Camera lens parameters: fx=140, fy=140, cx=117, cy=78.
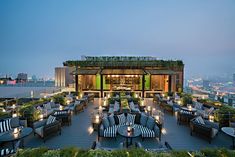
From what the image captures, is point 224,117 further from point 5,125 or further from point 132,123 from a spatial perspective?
point 5,125

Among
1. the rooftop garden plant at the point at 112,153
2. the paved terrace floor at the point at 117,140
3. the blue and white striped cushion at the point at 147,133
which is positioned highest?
the rooftop garden plant at the point at 112,153

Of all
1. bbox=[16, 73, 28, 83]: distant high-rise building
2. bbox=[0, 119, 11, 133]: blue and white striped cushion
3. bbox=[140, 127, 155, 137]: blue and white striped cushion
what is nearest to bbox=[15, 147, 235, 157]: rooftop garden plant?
bbox=[140, 127, 155, 137]: blue and white striped cushion

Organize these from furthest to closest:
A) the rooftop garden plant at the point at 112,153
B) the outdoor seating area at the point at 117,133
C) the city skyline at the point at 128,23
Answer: the city skyline at the point at 128,23 → the outdoor seating area at the point at 117,133 → the rooftop garden plant at the point at 112,153

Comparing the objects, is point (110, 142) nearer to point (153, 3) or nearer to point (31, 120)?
point (31, 120)

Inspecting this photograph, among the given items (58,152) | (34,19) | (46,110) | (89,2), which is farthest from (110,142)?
(34,19)

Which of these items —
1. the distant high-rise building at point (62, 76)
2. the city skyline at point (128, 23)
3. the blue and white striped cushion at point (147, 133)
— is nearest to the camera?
the blue and white striped cushion at point (147, 133)

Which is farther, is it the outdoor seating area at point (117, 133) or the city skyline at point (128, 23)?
the city skyline at point (128, 23)

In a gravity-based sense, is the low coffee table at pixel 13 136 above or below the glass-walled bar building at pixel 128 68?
below

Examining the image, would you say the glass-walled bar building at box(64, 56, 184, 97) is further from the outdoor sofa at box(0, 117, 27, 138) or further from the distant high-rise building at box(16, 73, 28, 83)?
the outdoor sofa at box(0, 117, 27, 138)

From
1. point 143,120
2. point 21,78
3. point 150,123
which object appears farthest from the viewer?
point 21,78

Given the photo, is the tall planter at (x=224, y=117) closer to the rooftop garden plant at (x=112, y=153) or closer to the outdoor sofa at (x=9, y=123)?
the rooftop garden plant at (x=112, y=153)

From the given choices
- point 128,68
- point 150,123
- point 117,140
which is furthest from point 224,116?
point 128,68

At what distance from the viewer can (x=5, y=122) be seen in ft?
20.2

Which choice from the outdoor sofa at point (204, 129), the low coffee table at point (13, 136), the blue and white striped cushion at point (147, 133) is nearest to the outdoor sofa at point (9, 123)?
the low coffee table at point (13, 136)
